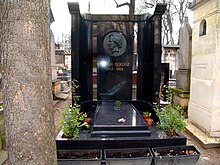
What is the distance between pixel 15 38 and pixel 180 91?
578 centimetres

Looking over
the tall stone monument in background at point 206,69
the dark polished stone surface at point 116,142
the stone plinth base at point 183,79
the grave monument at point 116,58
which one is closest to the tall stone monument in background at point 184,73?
the stone plinth base at point 183,79

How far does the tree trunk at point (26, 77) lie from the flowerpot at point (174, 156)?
193cm

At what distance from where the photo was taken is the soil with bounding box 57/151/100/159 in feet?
9.14

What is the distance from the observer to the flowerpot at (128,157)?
265 centimetres

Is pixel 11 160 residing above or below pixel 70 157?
above

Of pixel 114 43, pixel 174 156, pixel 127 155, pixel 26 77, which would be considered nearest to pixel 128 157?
pixel 127 155

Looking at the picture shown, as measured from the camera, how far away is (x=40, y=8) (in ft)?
4.16

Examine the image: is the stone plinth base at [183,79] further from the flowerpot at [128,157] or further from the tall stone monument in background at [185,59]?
the flowerpot at [128,157]

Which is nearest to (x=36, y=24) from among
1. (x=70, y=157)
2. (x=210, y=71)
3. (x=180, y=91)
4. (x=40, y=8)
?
(x=40, y=8)

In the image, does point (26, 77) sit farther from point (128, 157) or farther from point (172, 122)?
point (172, 122)

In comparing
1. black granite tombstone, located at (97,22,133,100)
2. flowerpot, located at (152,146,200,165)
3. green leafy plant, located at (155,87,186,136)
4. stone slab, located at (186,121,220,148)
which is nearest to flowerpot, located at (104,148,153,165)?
flowerpot, located at (152,146,200,165)

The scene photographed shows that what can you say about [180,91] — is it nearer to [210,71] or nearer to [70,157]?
[210,71]

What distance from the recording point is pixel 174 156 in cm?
276

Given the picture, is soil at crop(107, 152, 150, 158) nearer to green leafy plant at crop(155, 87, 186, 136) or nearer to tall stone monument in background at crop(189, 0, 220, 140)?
green leafy plant at crop(155, 87, 186, 136)
